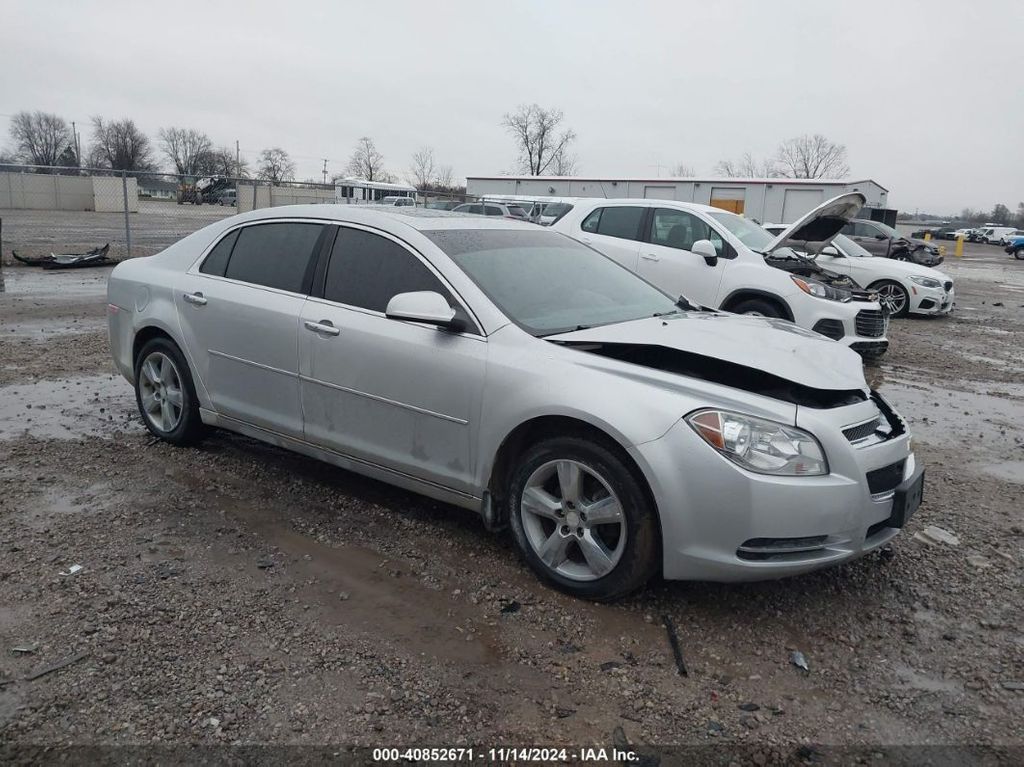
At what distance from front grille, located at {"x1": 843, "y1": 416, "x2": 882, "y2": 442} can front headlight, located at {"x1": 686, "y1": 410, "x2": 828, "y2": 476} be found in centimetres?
20

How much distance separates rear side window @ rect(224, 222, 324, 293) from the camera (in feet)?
14.7

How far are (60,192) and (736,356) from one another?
52.3 m

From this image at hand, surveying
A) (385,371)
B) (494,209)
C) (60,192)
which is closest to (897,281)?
(494,209)

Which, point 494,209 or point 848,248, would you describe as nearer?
point 848,248

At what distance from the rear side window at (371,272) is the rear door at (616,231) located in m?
5.64

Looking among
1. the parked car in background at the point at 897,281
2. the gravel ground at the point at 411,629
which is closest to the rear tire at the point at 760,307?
the gravel ground at the point at 411,629

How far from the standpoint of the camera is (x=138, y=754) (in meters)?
2.40

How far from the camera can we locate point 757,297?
8898 millimetres

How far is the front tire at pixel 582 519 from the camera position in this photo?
317 cm

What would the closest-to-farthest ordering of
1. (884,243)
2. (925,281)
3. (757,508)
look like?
(757,508)
(925,281)
(884,243)

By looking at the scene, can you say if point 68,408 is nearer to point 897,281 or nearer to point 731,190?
point 897,281

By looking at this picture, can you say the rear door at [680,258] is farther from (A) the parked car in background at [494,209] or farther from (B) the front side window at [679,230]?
(A) the parked car in background at [494,209]

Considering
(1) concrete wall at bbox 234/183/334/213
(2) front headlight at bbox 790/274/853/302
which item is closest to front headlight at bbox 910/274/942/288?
(2) front headlight at bbox 790/274/853/302

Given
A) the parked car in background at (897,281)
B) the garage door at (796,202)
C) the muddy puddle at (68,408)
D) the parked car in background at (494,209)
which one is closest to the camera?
the muddy puddle at (68,408)
